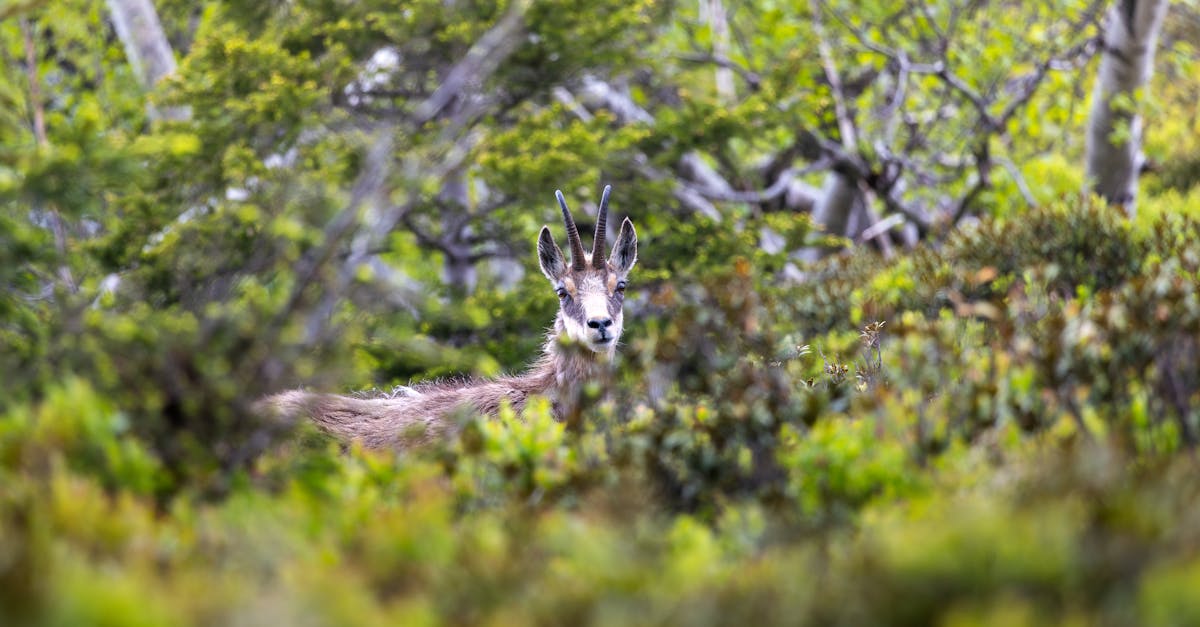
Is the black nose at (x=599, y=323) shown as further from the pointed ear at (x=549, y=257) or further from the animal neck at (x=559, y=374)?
the pointed ear at (x=549, y=257)

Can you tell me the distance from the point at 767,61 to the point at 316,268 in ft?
43.9

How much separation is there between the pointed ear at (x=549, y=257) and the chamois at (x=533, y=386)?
21 millimetres

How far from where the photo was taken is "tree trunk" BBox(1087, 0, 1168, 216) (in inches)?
480

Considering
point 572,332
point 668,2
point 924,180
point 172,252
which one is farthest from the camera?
point 924,180

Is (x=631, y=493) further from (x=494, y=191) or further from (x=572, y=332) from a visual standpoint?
(x=494, y=191)

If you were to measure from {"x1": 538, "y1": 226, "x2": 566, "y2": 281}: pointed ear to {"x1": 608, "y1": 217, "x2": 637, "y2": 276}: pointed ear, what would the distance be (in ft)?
1.45

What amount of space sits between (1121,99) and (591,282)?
23.9 feet

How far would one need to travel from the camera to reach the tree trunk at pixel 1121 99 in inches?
480

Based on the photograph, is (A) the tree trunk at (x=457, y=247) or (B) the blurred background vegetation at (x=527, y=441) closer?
(B) the blurred background vegetation at (x=527, y=441)

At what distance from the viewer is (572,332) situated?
8.17m

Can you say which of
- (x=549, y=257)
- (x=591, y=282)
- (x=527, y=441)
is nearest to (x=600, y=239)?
(x=591, y=282)

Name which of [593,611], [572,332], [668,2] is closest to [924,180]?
[668,2]

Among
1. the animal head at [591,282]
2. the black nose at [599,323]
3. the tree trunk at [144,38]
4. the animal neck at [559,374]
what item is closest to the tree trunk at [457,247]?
the animal head at [591,282]

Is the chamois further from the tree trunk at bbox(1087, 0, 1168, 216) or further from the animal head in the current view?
the tree trunk at bbox(1087, 0, 1168, 216)
